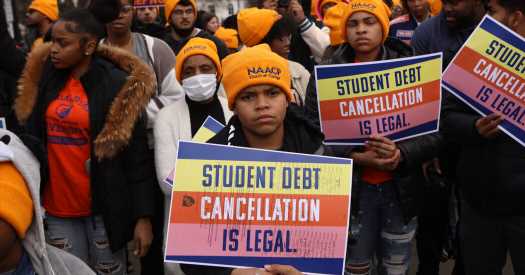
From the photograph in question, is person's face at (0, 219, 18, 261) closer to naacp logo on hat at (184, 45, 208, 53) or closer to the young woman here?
the young woman

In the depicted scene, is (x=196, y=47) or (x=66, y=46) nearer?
(x=66, y=46)

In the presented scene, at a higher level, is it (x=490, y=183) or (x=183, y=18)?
(x=183, y=18)

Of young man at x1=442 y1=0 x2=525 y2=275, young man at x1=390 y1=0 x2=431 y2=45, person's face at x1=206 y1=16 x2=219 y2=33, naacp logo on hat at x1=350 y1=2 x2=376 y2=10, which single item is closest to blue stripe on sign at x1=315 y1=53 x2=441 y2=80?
young man at x1=442 y1=0 x2=525 y2=275

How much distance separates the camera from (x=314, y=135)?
2701 millimetres

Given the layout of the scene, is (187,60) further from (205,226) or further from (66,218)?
(205,226)

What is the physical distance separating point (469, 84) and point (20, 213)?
7.51 ft

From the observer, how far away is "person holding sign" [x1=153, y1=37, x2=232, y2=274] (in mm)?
3439

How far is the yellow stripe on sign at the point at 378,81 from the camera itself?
9.99 ft

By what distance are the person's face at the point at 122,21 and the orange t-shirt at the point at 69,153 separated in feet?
3.36

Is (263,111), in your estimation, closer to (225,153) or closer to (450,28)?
(225,153)

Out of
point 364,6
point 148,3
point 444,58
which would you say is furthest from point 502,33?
point 148,3

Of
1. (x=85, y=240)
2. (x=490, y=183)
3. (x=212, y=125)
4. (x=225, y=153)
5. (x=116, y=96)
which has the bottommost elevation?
(x=85, y=240)

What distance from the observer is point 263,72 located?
2.62m

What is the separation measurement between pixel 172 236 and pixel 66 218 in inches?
54.3
